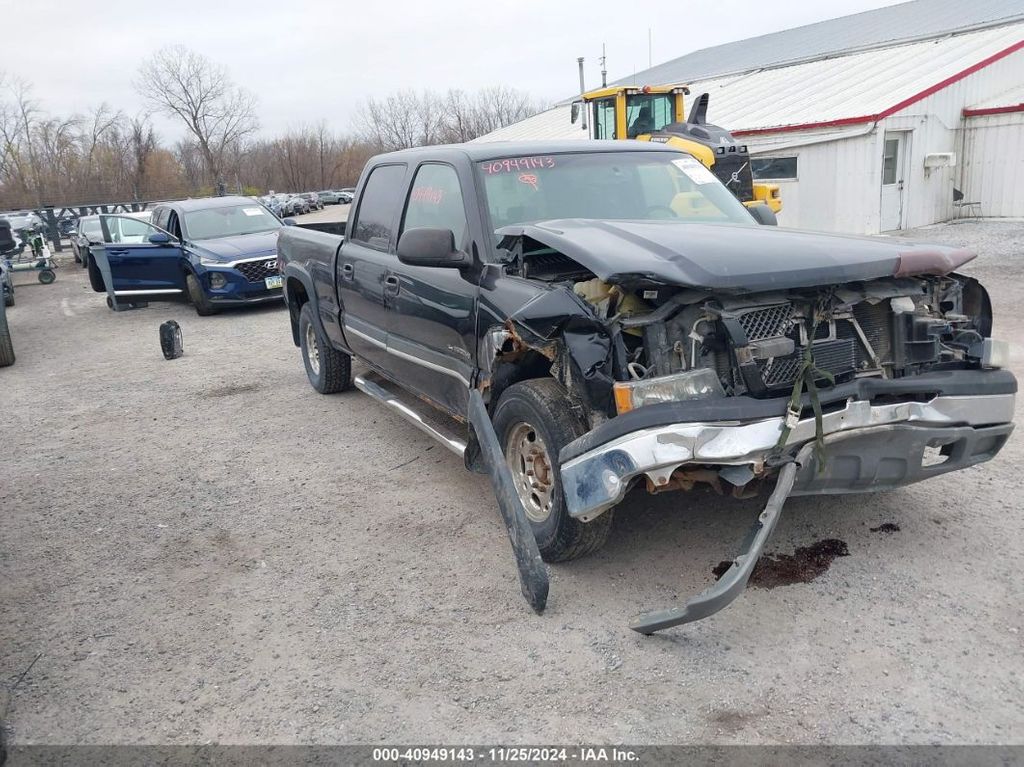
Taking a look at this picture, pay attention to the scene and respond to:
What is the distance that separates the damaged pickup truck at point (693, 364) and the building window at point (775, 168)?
1513 centimetres

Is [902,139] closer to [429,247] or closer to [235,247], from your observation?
[235,247]

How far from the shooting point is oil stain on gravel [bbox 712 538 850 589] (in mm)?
3625

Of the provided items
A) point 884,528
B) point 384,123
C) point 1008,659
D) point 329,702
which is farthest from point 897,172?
point 384,123

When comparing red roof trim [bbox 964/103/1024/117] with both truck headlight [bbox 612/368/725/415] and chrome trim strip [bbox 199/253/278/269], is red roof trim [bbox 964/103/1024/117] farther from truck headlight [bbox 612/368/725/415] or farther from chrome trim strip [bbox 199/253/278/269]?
truck headlight [bbox 612/368/725/415]

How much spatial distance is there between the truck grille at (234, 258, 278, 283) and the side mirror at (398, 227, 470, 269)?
880 cm

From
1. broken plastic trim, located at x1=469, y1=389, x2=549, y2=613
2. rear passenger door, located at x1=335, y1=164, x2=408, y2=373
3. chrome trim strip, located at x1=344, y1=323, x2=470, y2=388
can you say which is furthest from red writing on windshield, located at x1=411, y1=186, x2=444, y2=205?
broken plastic trim, located at x1=469, y1=389, x2=549, y2=613

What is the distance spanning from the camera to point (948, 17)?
2650 cm

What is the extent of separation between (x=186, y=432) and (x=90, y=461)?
0.76 metres

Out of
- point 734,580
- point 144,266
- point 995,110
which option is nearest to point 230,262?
point 144,266

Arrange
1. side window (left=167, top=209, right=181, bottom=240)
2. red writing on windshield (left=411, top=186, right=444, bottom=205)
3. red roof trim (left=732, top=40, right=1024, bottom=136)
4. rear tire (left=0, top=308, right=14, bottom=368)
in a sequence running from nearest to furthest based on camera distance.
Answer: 1. red writing on windshield (left=411, top=186, right=444, bottom=205)
2. rear tire (left=0, top=308, right=14, bottom=368)
3. side window (left=167, top=209, right=181, bottom=240)
4. red roof trim (left=732, top=40, right=1024, bottom=136)

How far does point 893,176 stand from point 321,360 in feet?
47.4

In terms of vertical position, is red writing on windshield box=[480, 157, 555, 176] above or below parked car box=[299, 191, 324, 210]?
above

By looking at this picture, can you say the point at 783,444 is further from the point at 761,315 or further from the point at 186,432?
the point at 186,432

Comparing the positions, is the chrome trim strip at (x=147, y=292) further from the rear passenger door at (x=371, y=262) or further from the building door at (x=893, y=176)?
the building door at (x=893, y=176)
